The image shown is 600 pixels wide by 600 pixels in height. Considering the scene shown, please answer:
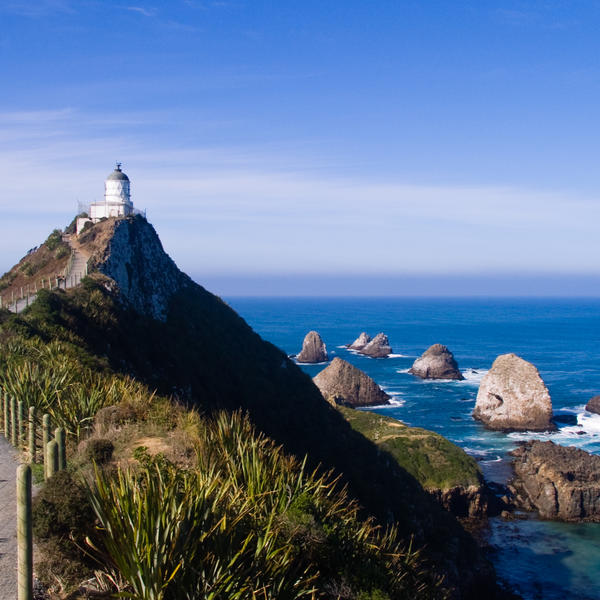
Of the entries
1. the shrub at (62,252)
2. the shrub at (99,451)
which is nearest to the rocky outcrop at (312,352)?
the shrub at (62,252)

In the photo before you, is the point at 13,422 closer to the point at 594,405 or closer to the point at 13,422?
the point at 13,422

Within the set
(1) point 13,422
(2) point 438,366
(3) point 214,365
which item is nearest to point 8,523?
(1) point 13,422

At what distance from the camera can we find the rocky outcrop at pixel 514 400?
76.5m

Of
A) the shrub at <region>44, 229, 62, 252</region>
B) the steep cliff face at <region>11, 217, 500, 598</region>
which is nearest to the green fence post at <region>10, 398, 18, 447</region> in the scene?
the steep cliff face at <region>11, 217, 500, 598</region>

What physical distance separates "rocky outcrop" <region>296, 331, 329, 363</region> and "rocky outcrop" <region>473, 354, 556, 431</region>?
52057 mm

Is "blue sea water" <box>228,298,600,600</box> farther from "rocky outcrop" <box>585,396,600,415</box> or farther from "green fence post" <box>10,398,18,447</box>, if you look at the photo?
"green fence post" <box>10,398,18,447</box>

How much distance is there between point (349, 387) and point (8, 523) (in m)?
84.6

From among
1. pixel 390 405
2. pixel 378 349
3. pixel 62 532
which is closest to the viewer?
pixel 62 532

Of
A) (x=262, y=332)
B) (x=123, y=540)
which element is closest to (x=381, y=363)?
(x=262, y=332)

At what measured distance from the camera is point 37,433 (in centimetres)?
1243

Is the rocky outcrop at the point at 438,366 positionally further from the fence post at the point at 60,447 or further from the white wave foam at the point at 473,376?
the fence post at the point at 60,447

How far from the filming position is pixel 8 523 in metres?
9.09

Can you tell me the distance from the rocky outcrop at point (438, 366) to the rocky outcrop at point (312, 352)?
2570cm

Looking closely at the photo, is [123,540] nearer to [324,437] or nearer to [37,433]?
[37,433]
